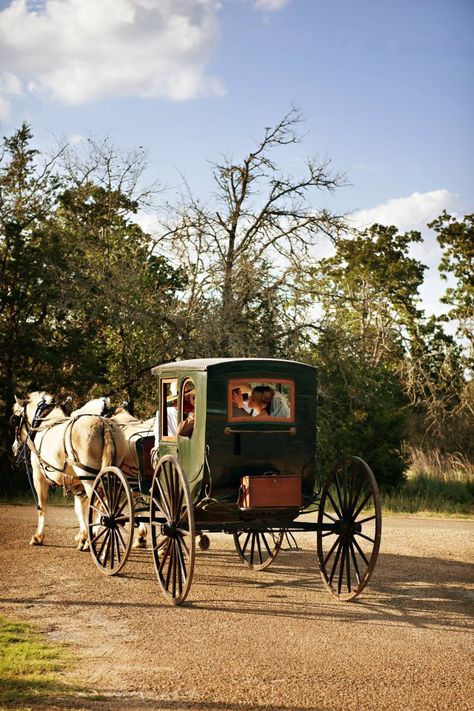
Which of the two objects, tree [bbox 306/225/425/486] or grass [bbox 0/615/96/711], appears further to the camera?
tree [bbox 306/225/425/486]

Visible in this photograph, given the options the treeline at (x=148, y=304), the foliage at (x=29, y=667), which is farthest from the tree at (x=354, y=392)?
the foliage at (x=29, y=667)

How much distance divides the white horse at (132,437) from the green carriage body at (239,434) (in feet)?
6.39

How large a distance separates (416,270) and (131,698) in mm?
32715

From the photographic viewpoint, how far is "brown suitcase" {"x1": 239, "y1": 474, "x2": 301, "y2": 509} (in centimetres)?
879

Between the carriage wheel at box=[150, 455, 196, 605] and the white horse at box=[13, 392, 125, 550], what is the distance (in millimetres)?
2106

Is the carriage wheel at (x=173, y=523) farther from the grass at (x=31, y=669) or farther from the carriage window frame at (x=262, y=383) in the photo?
the grass at (x=31, y=669)

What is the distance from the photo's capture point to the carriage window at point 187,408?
9.31 meters

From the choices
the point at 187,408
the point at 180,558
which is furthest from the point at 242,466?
the point at 180,558

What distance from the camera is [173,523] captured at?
9.00 metres

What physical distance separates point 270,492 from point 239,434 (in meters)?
0.66

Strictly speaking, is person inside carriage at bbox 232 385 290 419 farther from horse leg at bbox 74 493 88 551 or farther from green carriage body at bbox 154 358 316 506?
horse leg at bbox 74 493 88 551

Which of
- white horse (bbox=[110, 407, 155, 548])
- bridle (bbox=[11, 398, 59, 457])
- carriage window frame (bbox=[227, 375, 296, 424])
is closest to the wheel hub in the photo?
white horse (bbox=[110, 407, 155, 548])

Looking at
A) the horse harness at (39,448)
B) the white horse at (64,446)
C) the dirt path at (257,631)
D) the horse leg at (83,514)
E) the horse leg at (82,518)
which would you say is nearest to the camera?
the dirt path at (257,631)

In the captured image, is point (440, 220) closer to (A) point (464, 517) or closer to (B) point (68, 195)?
(B) point (68, 195)
